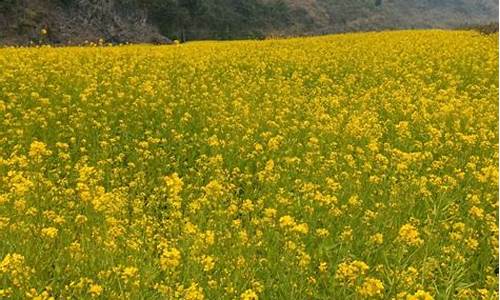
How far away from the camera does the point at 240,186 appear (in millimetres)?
7477

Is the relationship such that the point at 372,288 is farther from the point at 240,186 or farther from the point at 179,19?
the point at 179,19

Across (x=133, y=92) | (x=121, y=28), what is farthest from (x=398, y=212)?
(x=121, y=28)

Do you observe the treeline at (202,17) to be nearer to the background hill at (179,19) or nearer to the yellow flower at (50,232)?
the background hill at (179,19)

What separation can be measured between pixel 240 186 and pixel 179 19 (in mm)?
52419

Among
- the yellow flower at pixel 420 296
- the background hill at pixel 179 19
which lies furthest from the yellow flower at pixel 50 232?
the background hill at pixel 179 19

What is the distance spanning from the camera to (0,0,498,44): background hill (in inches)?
1785

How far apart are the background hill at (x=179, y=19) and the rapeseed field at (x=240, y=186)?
33691 millimetres

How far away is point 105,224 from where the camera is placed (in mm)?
4672

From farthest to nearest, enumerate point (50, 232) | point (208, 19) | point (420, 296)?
point (208, 19)
point (50, 232)
point (420, 296)

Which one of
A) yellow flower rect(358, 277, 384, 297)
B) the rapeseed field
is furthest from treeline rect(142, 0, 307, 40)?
yellow flower rect(358, 277, 384, 297)

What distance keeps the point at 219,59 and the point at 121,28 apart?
3935 cm

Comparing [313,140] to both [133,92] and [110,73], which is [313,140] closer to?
[133,92]

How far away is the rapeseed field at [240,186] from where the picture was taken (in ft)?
13.7

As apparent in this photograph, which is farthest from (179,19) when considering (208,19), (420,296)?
(420,296)
